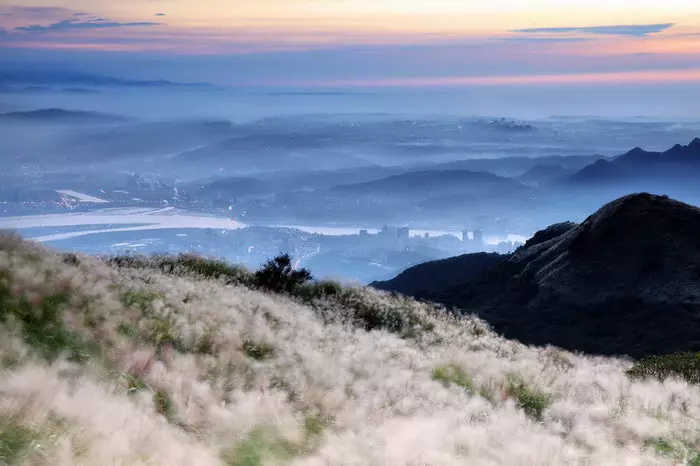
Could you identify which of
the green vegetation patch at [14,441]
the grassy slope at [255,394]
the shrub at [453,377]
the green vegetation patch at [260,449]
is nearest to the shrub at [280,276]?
the grassy slope at [255,394]

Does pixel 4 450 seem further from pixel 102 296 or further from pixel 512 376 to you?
pixel 512 376

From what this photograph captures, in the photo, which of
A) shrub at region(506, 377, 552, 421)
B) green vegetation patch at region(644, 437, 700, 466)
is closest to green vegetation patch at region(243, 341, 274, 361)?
shrub at region(506, 377, 552, 421)

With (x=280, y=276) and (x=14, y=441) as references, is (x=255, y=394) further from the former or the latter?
(x=280, y=276)

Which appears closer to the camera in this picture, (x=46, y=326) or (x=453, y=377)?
(x=46, y=326)

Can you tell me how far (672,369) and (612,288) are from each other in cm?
1400

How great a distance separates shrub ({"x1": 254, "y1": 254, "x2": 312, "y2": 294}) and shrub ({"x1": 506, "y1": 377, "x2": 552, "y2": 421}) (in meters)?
9.86

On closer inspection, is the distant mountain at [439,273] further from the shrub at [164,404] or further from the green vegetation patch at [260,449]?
the green vegetation patch at [260,449]

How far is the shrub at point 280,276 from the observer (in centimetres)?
1962

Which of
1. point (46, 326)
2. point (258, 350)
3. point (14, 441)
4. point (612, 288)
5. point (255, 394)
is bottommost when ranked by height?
point (612, 288)

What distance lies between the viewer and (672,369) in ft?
49.6

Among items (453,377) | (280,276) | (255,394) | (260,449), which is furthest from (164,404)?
(280,276)

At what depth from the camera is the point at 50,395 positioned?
5.69 m

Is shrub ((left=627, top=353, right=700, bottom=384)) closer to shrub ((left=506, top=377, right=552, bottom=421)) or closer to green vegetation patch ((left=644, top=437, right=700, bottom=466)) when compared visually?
shrub ((left=506, top=377, right=552, bottom=421))

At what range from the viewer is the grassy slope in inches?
219
